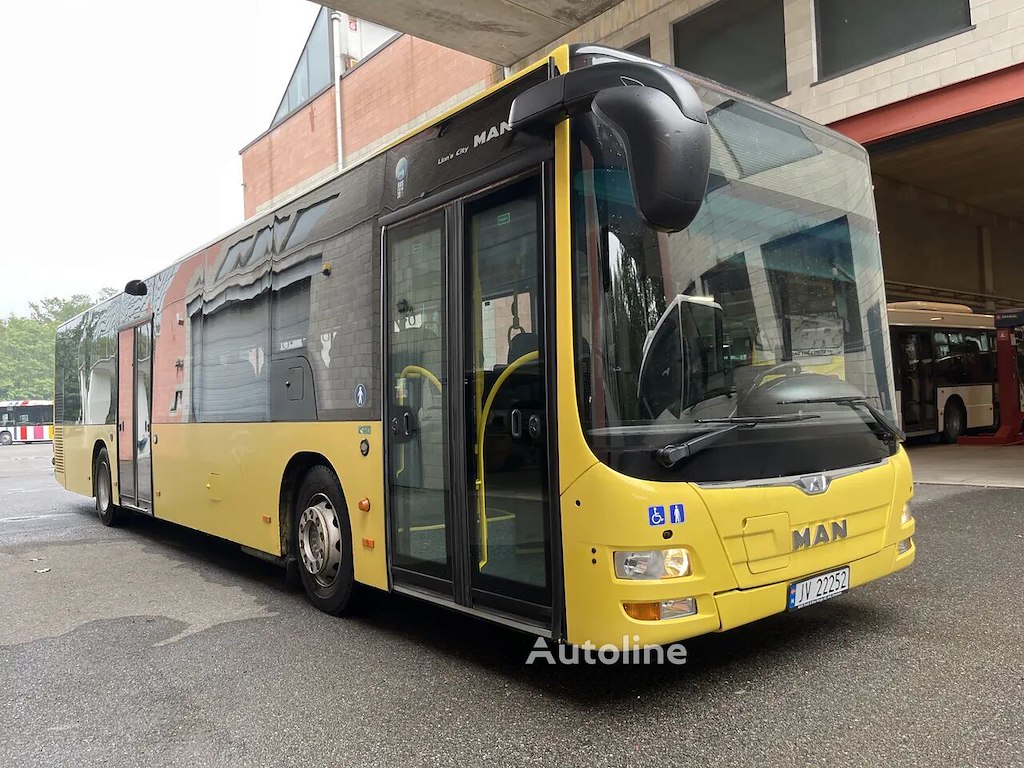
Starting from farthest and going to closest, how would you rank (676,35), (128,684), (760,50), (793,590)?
(676,35), (760,50), (128,684), (793,590)

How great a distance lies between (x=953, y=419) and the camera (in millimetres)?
18328

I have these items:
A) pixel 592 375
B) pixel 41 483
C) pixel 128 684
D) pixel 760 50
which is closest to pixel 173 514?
pixel 128 684

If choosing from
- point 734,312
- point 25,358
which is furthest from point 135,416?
point 25,358

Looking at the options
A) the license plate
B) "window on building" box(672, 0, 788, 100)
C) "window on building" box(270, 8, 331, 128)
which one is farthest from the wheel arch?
"window on building" box(270, 8, 331, 128)

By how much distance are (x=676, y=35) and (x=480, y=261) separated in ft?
35.9

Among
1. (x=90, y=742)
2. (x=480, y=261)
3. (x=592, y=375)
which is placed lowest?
(x=90, y=742)

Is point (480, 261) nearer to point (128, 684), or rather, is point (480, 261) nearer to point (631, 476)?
point (631, 476)

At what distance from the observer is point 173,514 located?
8.10 meters

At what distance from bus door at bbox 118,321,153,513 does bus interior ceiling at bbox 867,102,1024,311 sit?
40.3 ft

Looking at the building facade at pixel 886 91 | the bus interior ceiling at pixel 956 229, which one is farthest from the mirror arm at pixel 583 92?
the bus interior ceiling at pixel 956 229

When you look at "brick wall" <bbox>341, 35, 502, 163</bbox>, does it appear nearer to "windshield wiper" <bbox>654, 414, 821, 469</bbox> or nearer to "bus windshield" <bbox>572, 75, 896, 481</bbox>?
"bus windshield" <bbox>572, 75, 896, 481</bbox>

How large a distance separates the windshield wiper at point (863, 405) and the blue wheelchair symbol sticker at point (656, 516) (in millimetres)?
879

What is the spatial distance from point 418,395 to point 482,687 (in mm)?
1635

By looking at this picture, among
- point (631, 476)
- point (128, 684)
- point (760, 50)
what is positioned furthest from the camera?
point (760, 50)
